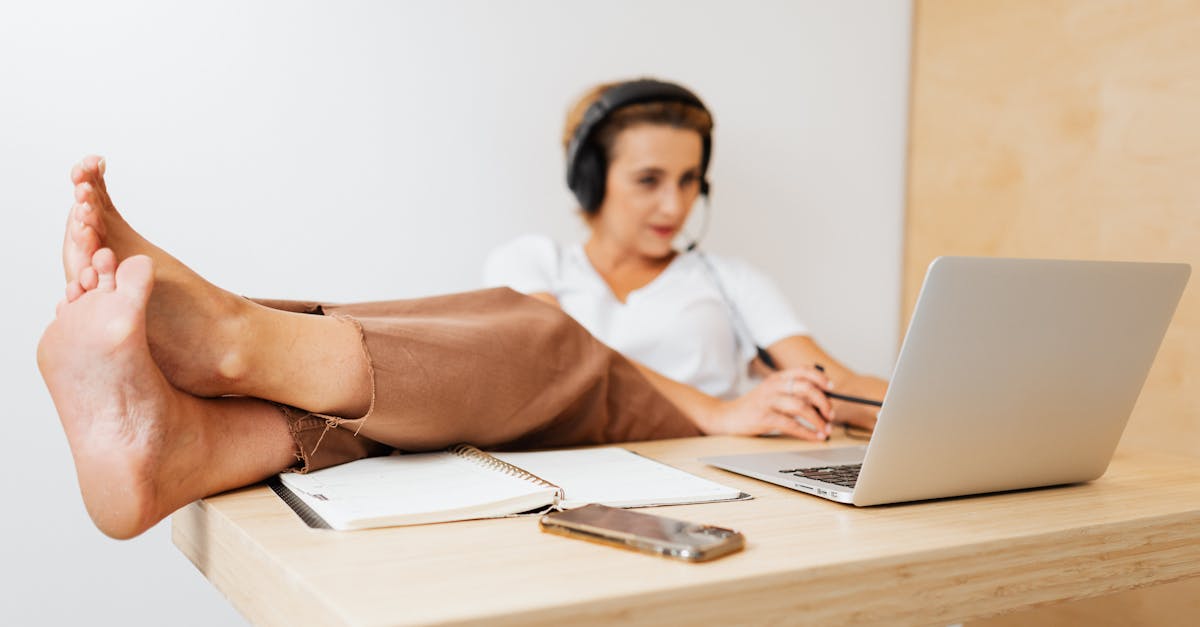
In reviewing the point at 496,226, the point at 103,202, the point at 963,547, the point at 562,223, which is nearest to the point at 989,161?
the point at 562,223

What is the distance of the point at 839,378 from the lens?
60.2 inches

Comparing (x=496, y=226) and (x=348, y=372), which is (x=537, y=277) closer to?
(x=496, y=226)

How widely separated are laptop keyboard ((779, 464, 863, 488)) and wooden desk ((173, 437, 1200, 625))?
36 mm

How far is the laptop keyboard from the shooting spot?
810 millimetres

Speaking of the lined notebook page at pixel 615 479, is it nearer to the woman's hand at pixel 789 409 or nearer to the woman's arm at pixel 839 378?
the woman's hand at pixel 789 409

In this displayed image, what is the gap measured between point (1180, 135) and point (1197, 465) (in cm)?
95

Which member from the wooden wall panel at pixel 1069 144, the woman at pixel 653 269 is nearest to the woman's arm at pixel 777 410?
the woman at pixel 653 269

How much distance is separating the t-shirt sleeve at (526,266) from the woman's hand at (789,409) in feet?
1.65

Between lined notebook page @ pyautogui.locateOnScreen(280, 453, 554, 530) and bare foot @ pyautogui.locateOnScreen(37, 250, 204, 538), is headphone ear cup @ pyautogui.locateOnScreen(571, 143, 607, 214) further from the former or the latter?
bare foot @ pyautogui.locateOnScreen(37, 250, 204, 538)

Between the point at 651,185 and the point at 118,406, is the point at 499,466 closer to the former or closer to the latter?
the point at 118,406

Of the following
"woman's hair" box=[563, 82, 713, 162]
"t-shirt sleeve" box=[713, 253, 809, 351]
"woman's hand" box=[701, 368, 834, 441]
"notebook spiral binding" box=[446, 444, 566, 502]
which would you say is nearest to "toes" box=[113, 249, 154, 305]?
"notebook spiral binding" box=[446, 444, 566, 502]

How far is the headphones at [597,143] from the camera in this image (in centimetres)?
157

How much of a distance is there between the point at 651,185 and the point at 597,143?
0.12m

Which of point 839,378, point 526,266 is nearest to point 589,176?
point 526,266
